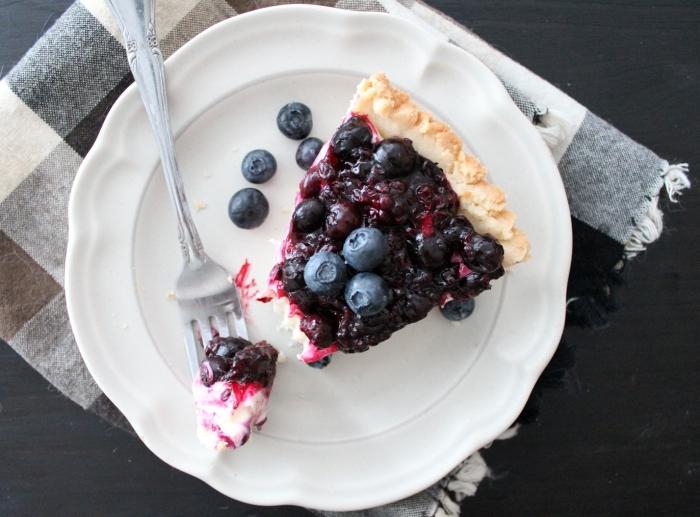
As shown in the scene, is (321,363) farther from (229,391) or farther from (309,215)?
(309,215)

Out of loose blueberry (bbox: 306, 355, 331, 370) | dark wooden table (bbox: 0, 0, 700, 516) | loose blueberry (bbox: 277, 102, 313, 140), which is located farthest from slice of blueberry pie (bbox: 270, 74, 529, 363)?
dark wooden table (bbox: 0, 0, 700, 516)

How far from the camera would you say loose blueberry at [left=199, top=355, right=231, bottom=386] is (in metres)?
2.27

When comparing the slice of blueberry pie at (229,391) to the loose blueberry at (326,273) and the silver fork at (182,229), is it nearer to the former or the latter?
the silver fork at (182,229)

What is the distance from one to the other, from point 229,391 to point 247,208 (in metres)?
0.73

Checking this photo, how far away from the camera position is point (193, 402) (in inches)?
99.2

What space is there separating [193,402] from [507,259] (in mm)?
1404

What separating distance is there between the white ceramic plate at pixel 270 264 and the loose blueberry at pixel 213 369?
0.99 ft

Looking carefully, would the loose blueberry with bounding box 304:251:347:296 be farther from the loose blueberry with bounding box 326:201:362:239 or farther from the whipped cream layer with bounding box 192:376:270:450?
the whipped cream layer with bounding box 192:376:270:450

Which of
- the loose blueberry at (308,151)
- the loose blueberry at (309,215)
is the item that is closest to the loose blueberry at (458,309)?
the loose blueberry at (309,215)

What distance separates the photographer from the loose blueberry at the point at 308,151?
8.11ft

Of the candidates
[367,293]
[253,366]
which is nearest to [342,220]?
[367,293]

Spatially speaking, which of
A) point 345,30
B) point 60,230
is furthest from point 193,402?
point 345,30

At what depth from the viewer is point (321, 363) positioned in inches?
98.3

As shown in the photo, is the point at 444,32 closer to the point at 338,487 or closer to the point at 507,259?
the point at 507,259
